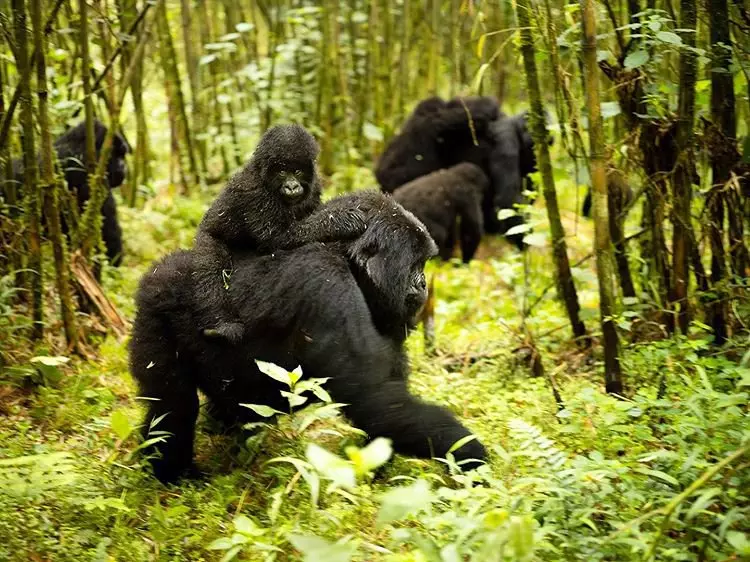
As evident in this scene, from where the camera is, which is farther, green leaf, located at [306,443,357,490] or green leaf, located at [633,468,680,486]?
green leaf, located at [633,468,680,486]

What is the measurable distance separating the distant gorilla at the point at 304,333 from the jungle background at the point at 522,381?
0.59 feet

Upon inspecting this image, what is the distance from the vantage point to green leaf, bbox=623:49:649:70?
3.00m

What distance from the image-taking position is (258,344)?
10.0ft

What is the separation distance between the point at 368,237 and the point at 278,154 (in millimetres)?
582

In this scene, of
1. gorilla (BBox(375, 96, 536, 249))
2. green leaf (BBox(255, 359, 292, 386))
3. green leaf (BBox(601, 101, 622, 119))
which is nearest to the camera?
green leaf (BBox(255, 359, 292, 386))

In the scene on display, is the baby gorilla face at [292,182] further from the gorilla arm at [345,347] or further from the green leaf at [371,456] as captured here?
the green leaf at [371,456]

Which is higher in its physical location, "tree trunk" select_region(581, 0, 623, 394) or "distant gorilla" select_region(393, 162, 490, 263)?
"tree trunk" select_region(581, 0, 623, 394)

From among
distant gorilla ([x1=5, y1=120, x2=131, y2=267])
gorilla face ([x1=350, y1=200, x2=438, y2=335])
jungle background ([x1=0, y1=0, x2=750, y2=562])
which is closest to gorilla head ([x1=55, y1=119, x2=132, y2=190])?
distant gorilla ([x1=5, y1=120, x2=131, y2=267])

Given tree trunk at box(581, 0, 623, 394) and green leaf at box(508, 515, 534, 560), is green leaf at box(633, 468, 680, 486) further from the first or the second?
tree trunk at box(581, 0, 623, 394)

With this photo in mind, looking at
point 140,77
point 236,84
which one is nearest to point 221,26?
point 236,84

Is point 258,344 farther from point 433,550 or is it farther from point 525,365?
point 525,365

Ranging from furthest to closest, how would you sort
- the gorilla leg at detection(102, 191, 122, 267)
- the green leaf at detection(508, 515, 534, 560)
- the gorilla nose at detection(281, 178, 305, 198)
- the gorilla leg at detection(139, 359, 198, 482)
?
the gorilla leg at detection(102, 191, 122, 267), the gorilla nose at detection(281, 178, 305, 198), the gorilla leg at detection(139, 359, 198, 482), the green leaf at detection(508, 515, 534, 560)

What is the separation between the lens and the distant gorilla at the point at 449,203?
21.9 ft

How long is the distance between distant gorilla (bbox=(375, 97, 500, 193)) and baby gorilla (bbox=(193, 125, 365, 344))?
13.9 feet
